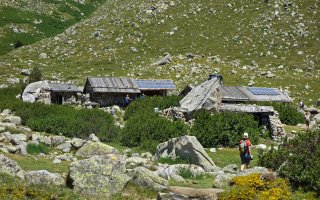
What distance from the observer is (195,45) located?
267 feet

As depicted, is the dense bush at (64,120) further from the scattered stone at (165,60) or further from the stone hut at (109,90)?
the scattered stone at (165,60)

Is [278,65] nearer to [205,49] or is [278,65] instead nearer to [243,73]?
[243,73]

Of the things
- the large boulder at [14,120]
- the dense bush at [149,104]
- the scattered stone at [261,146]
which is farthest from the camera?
the dense bush at [149,104]

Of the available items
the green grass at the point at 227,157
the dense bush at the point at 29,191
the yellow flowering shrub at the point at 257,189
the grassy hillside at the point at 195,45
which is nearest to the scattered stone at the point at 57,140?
the green grass at the point at 227,157

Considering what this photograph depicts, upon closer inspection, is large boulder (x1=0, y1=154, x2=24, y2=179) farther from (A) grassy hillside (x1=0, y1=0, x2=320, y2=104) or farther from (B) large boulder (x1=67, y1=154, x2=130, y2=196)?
(A) grassy hillside (x1=0, y1=0, x2=320, y2=104)

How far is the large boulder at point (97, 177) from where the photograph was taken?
1983cm

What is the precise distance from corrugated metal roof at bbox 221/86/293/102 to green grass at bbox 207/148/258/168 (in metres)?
14.2

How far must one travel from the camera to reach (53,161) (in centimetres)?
2722

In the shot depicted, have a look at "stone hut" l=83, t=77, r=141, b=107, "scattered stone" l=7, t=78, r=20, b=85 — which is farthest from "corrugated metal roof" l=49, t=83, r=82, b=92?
"scattered stone" l=7, t=78, r=20, b=85

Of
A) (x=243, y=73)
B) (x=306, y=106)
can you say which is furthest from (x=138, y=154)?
(x=243, y=73)

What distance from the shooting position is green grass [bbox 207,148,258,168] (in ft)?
100

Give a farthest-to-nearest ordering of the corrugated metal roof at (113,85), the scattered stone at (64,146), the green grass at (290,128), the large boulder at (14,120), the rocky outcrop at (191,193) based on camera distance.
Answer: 1. the corrugated metal roof at (113,85)
2. the green grass at (290,128)
3. the large boulder at (14,120)
4. the scattered stone at (64,146)
5. the rocky outcrop at (191,193)

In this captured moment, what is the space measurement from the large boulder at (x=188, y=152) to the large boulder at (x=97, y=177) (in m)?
7.63

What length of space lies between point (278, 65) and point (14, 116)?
42939 millimetres
